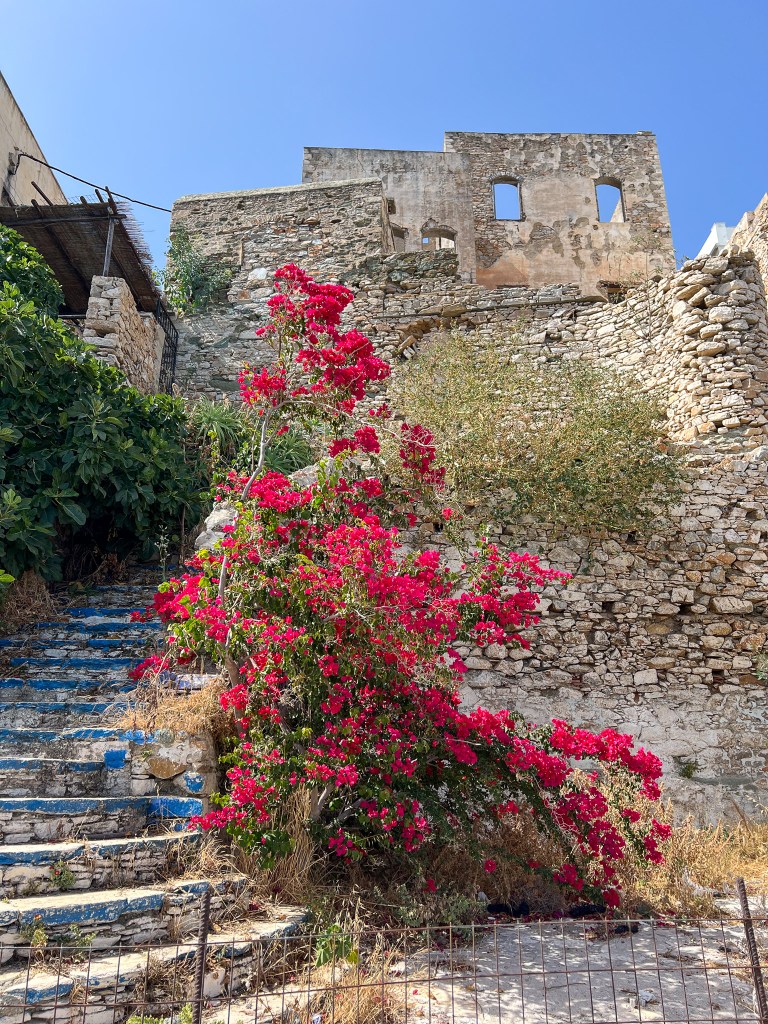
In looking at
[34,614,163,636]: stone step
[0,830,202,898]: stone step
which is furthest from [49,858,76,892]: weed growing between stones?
[34,614,163,636]: stone step

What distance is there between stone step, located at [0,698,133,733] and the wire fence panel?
5.81 feet

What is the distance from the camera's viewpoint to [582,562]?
709cm

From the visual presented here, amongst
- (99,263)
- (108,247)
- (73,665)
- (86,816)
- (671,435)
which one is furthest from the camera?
(99,263)

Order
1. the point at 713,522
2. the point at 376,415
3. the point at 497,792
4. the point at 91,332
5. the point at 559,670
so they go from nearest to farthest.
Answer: the point at 497,792 → the point at 376,415 → the point at 559,670 → the point at 713,522 → the point at 91,332

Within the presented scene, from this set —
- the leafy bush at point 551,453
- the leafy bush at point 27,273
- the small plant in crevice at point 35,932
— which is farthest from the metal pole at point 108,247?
the small plant in crevice at point 35,932

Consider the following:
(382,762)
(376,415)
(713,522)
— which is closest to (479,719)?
(382,762)

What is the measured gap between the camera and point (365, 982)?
11.5 ft

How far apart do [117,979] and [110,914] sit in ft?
1.24

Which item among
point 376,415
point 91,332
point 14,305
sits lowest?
point 376,415

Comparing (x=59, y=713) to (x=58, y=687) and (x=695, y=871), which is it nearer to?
(x=58, y=687)

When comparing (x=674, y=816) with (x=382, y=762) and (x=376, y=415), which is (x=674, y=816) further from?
(x=376, y=415)

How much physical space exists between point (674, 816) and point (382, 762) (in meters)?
3.34

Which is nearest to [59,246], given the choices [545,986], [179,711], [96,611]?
[96,611]

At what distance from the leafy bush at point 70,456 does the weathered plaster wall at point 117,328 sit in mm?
1468
